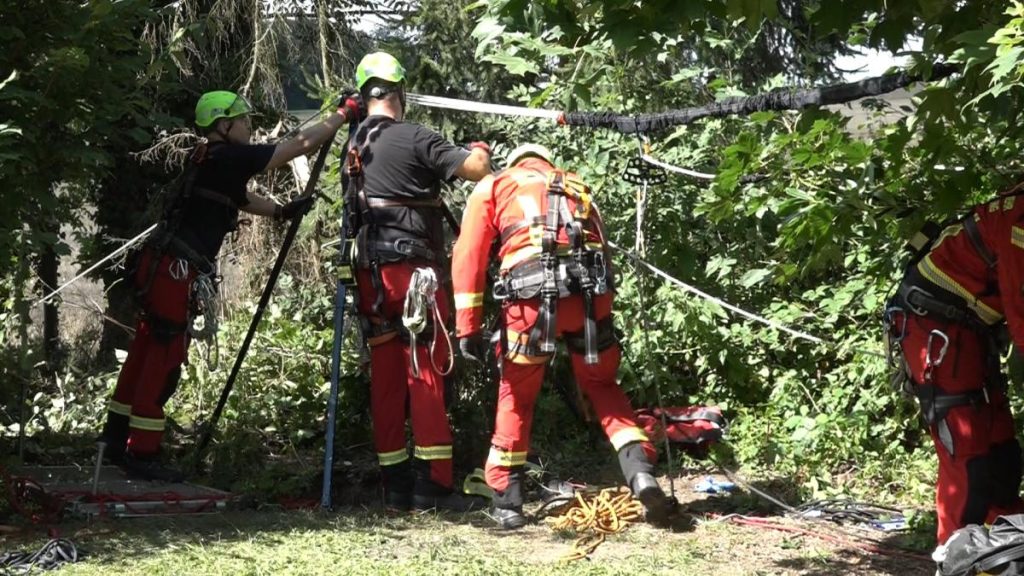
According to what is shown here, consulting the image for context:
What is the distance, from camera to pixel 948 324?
522 cm

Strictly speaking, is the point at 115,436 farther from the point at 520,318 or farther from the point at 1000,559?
the point at 1000,559

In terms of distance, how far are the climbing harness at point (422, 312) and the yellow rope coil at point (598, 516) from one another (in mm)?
1060

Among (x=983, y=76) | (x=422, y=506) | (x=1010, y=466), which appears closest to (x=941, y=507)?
(x=1010, y=466)

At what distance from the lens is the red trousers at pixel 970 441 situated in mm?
5113

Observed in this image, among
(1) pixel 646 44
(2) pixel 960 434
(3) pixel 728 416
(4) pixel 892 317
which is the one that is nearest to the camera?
(1) pixel 646 44

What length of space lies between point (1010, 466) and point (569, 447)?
11.0ft

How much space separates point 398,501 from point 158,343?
1.62 m

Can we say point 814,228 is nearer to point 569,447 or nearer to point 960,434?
point 960,434

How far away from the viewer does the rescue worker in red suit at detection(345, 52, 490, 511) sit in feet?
22.7

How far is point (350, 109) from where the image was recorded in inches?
288

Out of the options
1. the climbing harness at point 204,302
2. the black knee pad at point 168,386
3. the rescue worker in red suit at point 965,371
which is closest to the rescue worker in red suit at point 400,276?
the climbing harness at point 204,302

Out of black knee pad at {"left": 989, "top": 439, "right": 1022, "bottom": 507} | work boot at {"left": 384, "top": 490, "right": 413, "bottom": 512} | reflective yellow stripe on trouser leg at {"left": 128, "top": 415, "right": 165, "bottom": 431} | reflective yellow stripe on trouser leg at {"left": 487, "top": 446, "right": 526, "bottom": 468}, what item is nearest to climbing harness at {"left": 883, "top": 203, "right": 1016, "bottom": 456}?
black knee pad at {"left": 989, "top": 439, "right": 1022, "bottom": 507}

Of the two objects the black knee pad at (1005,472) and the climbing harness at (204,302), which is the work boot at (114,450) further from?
the black knee pad at (1005,472)

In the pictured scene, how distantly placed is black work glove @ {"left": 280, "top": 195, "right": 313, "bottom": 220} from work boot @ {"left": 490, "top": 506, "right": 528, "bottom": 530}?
216 cm
